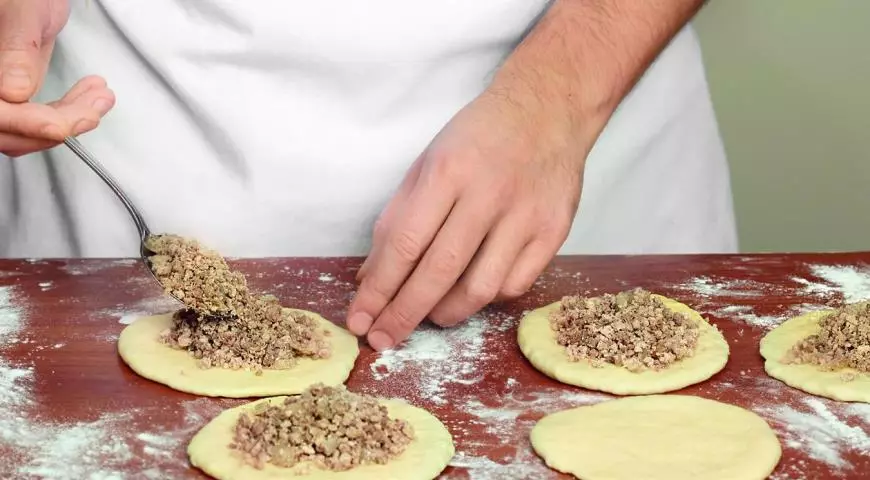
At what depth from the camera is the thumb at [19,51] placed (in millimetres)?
1578

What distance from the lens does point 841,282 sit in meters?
2.04

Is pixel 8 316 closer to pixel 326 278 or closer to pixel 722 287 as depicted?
pixel 326 278

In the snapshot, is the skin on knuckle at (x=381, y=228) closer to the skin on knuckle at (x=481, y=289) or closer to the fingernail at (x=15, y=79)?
the skin on knuckle at (x=481, y=289)

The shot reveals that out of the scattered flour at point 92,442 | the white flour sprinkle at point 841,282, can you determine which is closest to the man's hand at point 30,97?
the scattered flour at point 92,442

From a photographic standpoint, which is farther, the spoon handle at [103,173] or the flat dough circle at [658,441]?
the spoon handle at [103,173]

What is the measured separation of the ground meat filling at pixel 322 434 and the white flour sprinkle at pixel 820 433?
527 millimetres

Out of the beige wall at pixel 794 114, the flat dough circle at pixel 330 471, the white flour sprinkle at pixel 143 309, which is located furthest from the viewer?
the beige wall at pixel 794 114

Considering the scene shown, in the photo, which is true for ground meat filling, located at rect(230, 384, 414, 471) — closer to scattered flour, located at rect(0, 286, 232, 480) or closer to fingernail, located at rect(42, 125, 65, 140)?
scattered flour, located at rect(0, 286, 232, 480)

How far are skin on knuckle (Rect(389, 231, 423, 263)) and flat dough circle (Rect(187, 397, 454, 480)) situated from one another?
30cm

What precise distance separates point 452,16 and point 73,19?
28.4 inches

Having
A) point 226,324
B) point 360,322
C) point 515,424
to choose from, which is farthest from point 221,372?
point 515,424

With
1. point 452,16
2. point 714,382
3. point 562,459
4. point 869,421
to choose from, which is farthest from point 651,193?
point 562,459

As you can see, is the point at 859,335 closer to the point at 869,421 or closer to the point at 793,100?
the point at 869,421

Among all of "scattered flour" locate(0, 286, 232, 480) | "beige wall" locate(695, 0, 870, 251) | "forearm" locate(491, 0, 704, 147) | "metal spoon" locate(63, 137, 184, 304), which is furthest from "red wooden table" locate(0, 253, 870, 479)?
"beige wall" locate(695, 0, 870, 251)
